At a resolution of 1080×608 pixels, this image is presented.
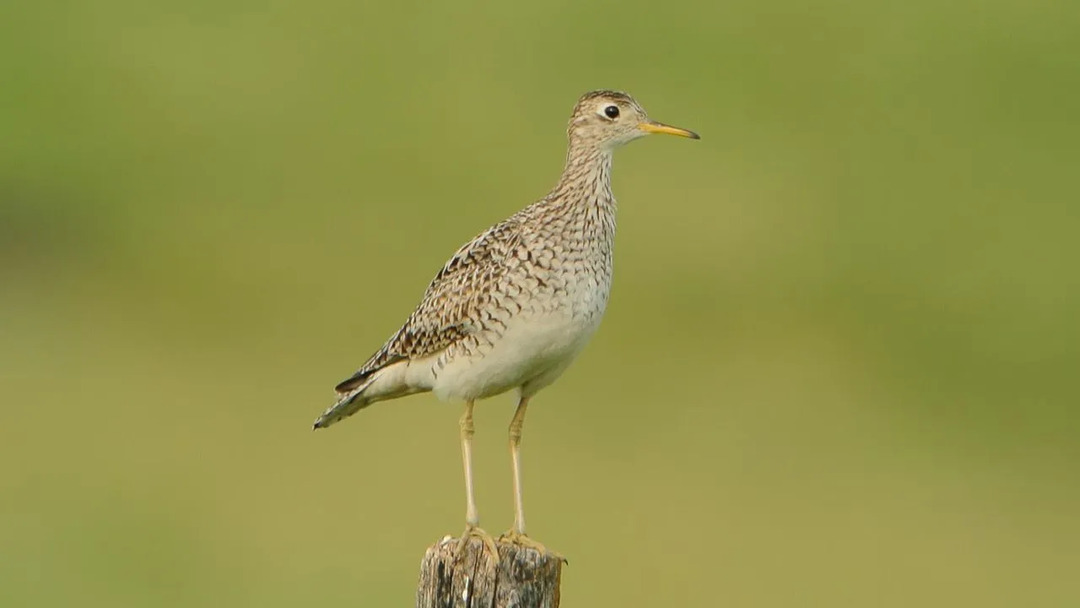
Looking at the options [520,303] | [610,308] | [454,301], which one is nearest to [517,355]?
[520,303]

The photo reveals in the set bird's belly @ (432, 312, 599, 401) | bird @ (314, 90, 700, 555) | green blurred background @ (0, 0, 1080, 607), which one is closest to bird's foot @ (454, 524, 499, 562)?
bird @ (314, 90, 700, 555)

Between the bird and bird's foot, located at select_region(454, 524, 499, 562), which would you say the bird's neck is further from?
bird's foot, located at select_region(454, 524, 499, 562)

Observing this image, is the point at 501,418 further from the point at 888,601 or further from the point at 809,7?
the point at 809,7

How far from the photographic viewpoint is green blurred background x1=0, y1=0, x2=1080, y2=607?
1980 centimetres

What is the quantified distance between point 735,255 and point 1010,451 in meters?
7.03

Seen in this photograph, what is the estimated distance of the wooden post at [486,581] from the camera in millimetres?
7289

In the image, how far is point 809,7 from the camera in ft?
135

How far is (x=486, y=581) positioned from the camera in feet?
23.9

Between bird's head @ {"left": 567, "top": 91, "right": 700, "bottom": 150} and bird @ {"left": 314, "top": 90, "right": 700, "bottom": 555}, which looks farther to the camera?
bird's head @ {"left": 567, "top": 91, "right": 700, "bottom": 150}

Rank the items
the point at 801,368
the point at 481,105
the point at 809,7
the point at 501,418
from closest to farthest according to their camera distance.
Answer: the point at 501,418, the point at 801,368, the point at 481,105, the point at 809,7

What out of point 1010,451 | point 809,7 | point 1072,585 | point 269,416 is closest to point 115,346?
point 269,416

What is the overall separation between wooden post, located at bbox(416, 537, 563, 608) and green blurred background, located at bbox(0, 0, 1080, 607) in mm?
9721

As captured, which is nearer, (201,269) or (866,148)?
(201,269)

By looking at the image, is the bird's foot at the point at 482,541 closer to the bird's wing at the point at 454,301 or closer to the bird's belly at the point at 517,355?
the bird's belly at the point at 517,355
